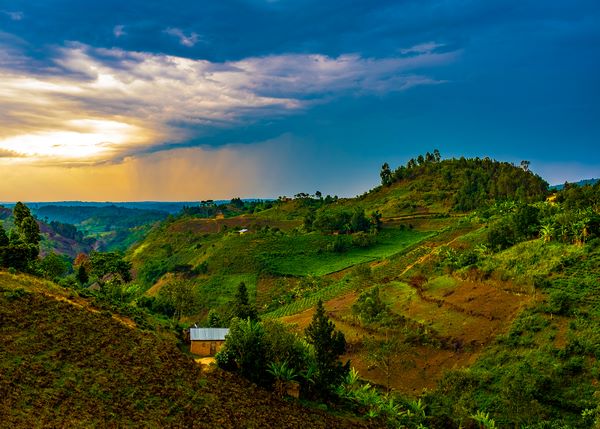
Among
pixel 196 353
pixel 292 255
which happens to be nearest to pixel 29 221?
pixel 196 353

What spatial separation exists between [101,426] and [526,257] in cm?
4957

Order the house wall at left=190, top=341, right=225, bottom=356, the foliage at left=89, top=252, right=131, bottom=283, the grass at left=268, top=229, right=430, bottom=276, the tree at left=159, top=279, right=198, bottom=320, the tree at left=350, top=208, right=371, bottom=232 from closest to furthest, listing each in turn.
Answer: the house wall at left=190, top=341, right=225, bottom=356
the tree at left=159, top=279, right=198, bottom=320
the foliage at left=89, top=252, right=131, bottom=283
the grass at left=268, top=229, right=430, bottom=276
the tree at left=350, top=208, right=371, bottom=232

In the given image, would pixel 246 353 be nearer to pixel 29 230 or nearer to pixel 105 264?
pixel 29 230

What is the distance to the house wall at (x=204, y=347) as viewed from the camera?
38344 mm

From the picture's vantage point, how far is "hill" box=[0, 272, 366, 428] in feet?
80.2

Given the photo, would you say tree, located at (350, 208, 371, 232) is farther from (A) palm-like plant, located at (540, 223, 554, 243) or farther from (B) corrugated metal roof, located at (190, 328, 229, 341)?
(B) corrugated metal roof, located at (190, 328, 229, 341)

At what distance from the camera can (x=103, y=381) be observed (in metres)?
27.7

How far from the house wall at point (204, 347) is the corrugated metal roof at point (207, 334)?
32cm

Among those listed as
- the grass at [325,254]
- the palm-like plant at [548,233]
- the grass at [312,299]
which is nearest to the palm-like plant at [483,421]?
the palm-like plant at [548,233]

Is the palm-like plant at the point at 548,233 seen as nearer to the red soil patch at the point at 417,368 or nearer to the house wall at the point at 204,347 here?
the red soil patch at the point at 417,368

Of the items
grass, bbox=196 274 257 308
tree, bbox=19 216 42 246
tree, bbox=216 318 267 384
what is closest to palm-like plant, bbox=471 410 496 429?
tree, bbox=216 318 267 384

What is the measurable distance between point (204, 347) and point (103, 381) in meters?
11.4

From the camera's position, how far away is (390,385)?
4697cm

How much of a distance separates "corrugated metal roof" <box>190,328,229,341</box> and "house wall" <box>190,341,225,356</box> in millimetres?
322
